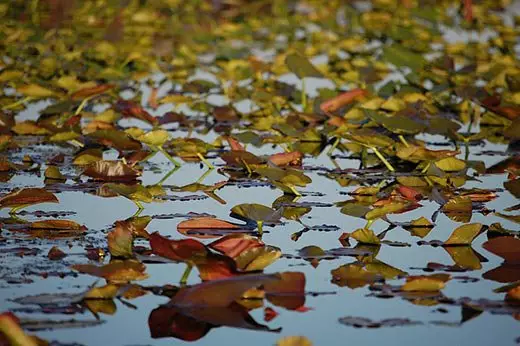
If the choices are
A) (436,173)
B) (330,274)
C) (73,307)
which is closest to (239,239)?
(330,274)

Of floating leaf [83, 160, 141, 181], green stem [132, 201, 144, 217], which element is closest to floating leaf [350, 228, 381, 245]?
green stem [132, 201, 144, 217]

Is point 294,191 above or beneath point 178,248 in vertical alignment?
beneath

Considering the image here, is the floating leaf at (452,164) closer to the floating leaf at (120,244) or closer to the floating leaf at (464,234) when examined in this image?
the floating leaf at (464,234)

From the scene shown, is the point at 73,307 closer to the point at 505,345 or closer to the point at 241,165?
the point at 505,345

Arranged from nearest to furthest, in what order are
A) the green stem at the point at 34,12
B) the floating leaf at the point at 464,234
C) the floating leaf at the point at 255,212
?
the floating leaf at the point at 464,234, the floating leaf at the point at 255,212, the green stem at the point at 34,12

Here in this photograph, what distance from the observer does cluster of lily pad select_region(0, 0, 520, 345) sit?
1.81m

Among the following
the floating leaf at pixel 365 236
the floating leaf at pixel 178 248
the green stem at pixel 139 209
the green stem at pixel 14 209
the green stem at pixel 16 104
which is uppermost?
the floating leaf at pixel 178 248

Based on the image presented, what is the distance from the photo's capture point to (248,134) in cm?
312

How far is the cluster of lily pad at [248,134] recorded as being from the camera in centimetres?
181

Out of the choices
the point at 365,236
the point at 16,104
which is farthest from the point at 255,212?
the point at 16,104

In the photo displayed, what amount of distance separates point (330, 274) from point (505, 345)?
16.1 inches

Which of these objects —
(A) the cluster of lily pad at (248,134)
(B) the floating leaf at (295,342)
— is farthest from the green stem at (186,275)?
(B) the floating leaf at (295,342)

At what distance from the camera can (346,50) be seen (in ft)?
16.3

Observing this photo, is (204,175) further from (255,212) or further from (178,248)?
(178,248)
